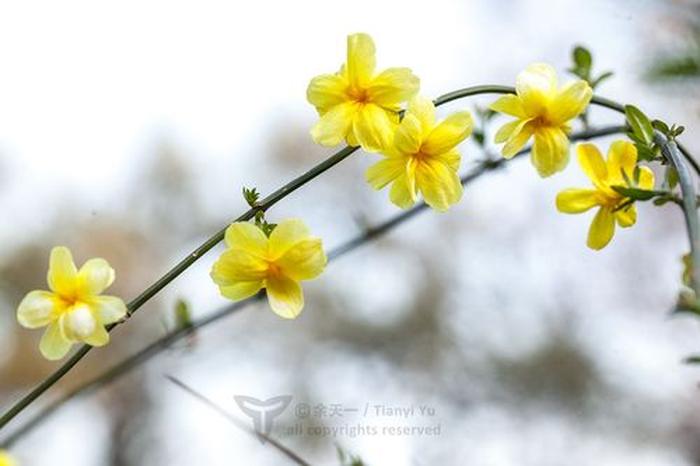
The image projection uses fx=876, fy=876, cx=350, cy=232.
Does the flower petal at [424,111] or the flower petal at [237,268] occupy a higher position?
the flower petal at [424,111]

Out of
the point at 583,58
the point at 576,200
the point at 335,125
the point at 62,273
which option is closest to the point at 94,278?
the point at 62,273

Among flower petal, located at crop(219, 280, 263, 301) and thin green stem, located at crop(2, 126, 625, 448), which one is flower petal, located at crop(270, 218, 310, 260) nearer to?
flower petal, located at crop(219, 280, 263, 301)

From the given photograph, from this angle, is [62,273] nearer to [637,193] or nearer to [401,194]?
[401,194]

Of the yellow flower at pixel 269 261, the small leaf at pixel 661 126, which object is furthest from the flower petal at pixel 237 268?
the small leaf at pixel 661 126

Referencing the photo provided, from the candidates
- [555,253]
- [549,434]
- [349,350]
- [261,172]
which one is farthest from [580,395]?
[261,172]

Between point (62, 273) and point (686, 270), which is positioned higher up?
point (62, 273)

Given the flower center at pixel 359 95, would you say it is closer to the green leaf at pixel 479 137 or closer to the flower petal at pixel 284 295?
the flower petal at pixel 284 295

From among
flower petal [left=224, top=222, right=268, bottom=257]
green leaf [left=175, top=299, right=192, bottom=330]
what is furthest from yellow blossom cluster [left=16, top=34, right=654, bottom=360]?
green leaf [left=175, top=299, right=192, bottom=330]
